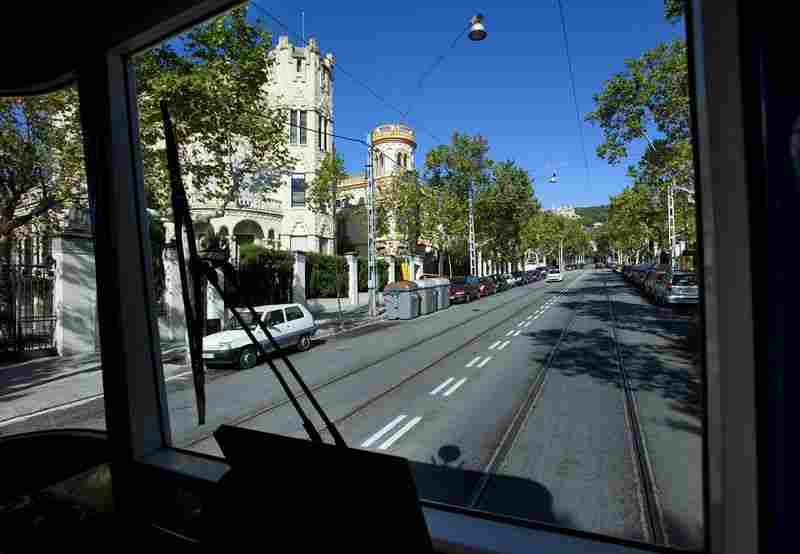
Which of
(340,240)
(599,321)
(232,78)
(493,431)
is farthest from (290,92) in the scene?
(493,431)

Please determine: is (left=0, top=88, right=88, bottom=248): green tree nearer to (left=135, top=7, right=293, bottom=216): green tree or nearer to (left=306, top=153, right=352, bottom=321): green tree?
(left=135, top=7, right=293, bottom=216): green tree

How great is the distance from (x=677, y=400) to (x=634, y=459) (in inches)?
56.2

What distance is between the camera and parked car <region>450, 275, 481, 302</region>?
70.0ft

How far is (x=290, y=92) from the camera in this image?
947 inches

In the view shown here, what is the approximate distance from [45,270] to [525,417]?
35.7ft

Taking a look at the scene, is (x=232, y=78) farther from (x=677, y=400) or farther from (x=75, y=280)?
(x=677, y=400)

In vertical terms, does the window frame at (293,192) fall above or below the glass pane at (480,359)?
above

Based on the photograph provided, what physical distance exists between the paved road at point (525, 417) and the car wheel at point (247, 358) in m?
0.32

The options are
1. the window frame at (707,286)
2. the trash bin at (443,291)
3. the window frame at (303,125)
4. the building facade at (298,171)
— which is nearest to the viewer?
the window frame at (707,286)

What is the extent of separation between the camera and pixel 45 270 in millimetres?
9383

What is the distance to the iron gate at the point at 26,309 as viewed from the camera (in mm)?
8742

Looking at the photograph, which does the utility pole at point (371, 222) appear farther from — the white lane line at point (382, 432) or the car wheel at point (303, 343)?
the white lane line at point (382, 432)

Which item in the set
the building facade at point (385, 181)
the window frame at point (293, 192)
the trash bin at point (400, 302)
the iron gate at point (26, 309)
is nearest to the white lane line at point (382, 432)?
the iron gate at point (26, 309)

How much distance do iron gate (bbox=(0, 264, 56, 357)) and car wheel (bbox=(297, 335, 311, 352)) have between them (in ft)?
18.1
